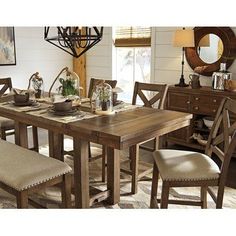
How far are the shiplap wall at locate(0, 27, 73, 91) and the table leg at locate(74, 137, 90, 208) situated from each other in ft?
10.0

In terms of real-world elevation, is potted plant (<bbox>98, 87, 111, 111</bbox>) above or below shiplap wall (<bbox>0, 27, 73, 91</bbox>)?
below

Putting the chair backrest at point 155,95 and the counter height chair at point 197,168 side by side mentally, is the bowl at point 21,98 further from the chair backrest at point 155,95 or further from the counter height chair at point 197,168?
the counter height chair at point 197,168

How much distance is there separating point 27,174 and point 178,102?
99.6 inches

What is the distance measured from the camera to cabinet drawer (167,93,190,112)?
395 cm

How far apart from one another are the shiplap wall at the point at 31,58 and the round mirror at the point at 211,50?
94.5 inches

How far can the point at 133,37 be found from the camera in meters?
4.88

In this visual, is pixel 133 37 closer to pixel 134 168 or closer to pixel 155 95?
pixel 155 95

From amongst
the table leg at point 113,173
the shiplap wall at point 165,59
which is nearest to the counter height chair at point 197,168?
the table leg at point 113,173

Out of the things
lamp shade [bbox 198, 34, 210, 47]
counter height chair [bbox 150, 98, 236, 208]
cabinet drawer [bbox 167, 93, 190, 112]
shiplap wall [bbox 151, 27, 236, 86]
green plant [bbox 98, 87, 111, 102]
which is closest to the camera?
counter height chair [bbox 150, 98, 236, 208]

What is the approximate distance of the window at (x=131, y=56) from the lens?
4816 millimetres

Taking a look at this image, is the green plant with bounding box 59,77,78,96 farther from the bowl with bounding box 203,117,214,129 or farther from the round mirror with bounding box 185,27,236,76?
the round mirror with bounding box 185,27,236,76

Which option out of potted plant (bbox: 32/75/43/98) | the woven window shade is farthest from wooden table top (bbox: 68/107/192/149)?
the woven window shade

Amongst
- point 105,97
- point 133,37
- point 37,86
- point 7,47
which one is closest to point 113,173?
point 105,97
